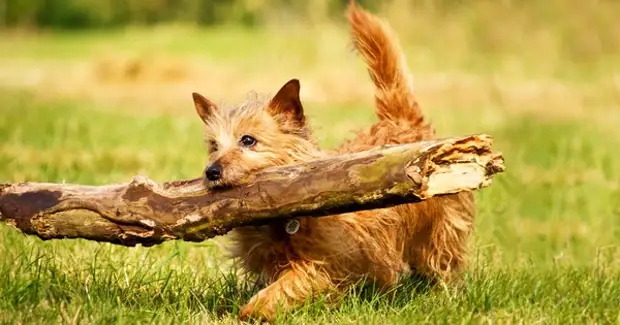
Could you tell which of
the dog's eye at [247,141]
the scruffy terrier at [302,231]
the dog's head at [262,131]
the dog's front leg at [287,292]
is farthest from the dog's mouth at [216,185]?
the dog's front leg at [287,292]

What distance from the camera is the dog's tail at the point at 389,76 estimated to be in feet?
17.0

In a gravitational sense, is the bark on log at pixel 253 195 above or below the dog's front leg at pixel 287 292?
above

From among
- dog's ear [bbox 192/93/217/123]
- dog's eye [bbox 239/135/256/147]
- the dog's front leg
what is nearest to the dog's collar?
the dog's front leg

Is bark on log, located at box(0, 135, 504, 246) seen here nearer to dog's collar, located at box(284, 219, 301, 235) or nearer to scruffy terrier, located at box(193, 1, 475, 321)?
scruffy terrier, located at box(193, 1, 475, 321)

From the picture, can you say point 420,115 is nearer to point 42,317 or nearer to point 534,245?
point 534,245

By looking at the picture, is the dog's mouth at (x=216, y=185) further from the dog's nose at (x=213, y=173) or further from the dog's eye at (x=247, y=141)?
the dog's eye at (x=247, y=141)

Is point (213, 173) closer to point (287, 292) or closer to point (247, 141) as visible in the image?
point (247, 141)

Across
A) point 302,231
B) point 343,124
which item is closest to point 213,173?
point 302,231

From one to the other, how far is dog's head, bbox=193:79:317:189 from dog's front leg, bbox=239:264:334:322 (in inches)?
18.5

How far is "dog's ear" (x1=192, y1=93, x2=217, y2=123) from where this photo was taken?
449 centimetres

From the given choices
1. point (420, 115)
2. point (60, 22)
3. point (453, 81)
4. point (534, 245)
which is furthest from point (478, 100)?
point (60, 22)

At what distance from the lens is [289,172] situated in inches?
157

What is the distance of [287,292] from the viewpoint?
4191 millimetres

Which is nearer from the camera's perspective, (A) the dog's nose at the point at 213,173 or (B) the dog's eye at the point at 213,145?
(A) the dog's nose at the point at 213,173
